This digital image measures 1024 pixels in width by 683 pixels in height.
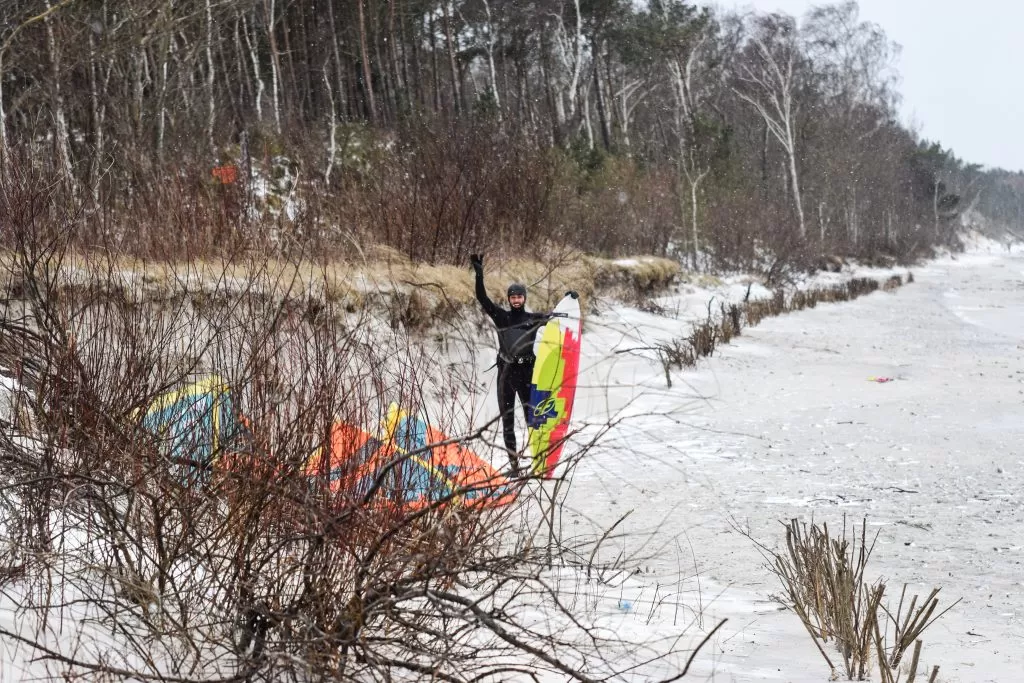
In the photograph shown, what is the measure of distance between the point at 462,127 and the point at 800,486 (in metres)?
8.43

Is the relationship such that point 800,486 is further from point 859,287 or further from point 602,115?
point 602,115

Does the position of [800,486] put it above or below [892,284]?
below

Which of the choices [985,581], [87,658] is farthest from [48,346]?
[985,581]

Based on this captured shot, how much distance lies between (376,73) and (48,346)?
2617 centimetres

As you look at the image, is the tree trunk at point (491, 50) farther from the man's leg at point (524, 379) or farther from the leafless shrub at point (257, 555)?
the leafless shrub at point (257, 555)

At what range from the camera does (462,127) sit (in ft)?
42.0

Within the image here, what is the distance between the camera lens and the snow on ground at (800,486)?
317 centimetres

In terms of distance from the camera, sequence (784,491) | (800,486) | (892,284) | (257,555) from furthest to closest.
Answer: (892,284)
(800,486)
(784,491)
(257,555)

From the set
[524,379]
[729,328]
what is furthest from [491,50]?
[524,379]

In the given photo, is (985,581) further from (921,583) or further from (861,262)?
(861,262)

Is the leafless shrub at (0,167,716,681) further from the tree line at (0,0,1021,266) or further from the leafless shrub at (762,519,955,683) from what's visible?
the tree line at (0,0,1021,266)

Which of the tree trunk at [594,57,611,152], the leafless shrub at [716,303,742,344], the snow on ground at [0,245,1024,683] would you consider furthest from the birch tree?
the snow on ground at [0,245,1024,683]

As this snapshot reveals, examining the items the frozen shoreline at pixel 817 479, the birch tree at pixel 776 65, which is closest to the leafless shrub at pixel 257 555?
the frozen shoreline at pixel 817 479

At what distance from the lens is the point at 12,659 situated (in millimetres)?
2176
